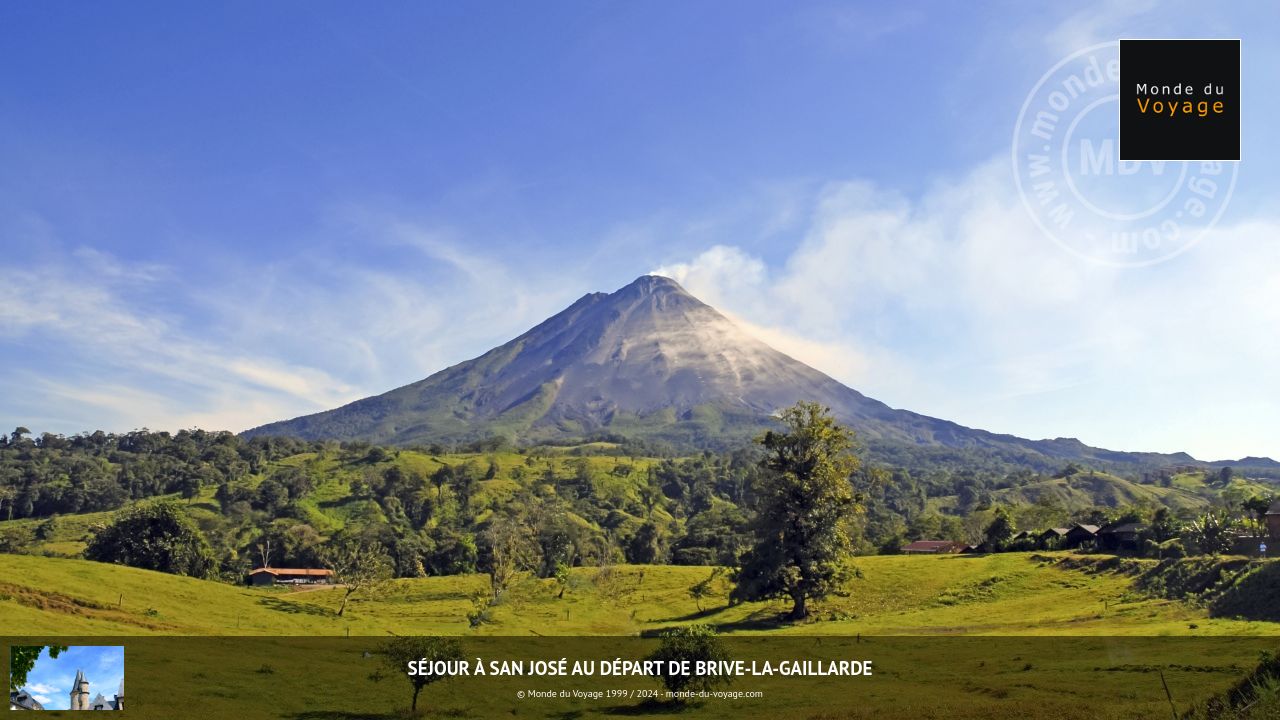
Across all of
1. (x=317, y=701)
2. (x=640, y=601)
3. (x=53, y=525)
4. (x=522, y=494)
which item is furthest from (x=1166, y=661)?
(x=53, y=525)

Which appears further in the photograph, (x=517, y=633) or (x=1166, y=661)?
(x=517, y=633)

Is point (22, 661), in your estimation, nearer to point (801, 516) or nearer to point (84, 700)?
point (84, 700)

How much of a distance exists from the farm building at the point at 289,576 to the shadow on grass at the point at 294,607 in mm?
41989

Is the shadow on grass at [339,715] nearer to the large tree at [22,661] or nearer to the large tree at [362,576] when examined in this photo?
the large tree at [22,661]

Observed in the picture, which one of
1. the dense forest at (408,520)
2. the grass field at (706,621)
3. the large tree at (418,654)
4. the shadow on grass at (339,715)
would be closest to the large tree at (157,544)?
the dense forest at (408,520)

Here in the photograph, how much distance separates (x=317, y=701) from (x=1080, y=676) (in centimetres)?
3411

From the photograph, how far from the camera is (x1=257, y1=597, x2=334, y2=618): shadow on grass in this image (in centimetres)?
6794

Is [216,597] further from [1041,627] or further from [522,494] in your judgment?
[522,494]

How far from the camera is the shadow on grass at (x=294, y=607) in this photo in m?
67.9

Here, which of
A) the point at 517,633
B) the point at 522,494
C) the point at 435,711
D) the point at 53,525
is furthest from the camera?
the point at 522,494

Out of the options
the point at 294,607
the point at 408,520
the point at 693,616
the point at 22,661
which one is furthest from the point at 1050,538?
the point at 408,520

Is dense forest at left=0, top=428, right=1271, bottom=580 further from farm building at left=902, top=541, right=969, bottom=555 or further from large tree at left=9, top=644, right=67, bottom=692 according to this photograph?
large tree at left=9, top=644, right=67, bottom=692

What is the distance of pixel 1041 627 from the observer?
5334cm

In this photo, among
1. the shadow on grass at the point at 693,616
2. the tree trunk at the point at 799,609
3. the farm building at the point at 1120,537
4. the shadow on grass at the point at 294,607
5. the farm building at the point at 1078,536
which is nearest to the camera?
the tree trunk at the point at 799,609
